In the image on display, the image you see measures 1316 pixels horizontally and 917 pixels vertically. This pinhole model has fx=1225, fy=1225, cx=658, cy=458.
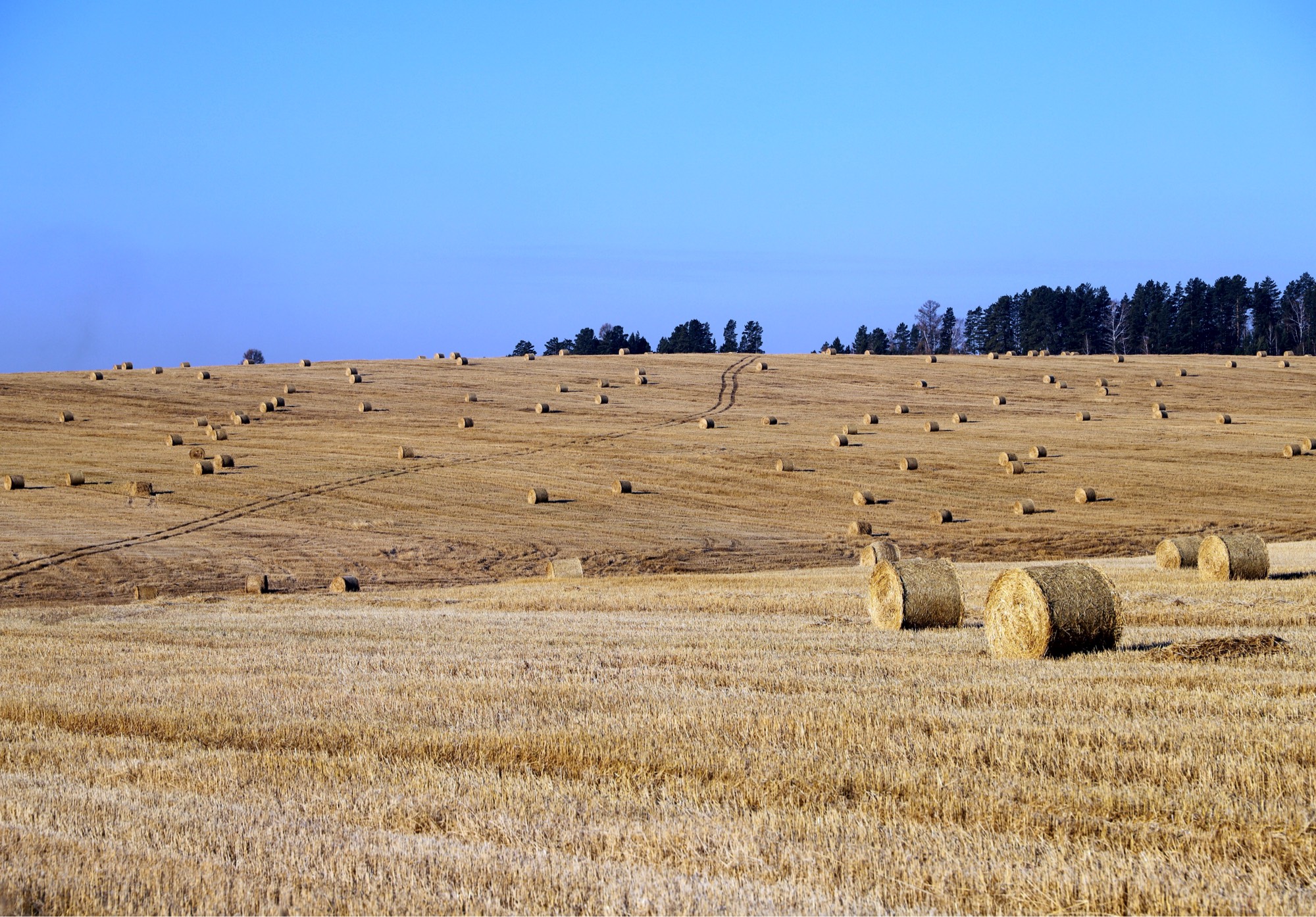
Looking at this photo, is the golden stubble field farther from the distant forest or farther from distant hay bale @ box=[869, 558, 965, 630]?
the distant forest

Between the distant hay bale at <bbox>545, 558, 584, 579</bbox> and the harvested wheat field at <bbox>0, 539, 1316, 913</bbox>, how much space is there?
1396cm

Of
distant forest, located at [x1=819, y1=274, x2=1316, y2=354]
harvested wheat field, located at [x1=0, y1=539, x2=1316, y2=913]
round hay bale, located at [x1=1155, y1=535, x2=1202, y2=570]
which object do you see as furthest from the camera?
distant forest, located at [x1=819, y1=274, x2=1316, y2=354]

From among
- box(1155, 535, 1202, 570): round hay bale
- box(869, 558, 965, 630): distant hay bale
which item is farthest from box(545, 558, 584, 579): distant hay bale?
box(1155, 535, 1202, 570): round hay bale

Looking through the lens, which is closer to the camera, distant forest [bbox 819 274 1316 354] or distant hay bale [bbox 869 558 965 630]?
distant hay bale [bbox 869 558 965 630]

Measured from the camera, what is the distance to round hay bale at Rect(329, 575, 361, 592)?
1039 inches

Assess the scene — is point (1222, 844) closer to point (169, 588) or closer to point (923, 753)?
point (923, 753)

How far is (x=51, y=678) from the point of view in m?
12.0

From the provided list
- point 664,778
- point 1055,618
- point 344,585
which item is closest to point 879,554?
point 344,585

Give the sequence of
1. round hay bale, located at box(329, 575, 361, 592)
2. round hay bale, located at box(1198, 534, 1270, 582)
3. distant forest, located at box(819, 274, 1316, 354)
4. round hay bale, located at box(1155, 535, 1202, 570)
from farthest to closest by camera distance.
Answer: distant forest, located at box(819, 274, 1316, 354)
round hay bale, located at box(329, 575, 361, 592)
round hay bale, located at box(1155, 535, 1202, 570)
round hay bale, located at box(1198, 534, 1270, 582)

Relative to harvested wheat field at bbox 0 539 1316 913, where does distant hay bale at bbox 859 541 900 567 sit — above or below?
above

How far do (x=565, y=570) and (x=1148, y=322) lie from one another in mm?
109625

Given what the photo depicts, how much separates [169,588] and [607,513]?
12.5 m

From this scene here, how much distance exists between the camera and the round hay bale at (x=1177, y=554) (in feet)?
80.2

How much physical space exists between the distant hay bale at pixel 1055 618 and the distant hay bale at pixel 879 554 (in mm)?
14696
